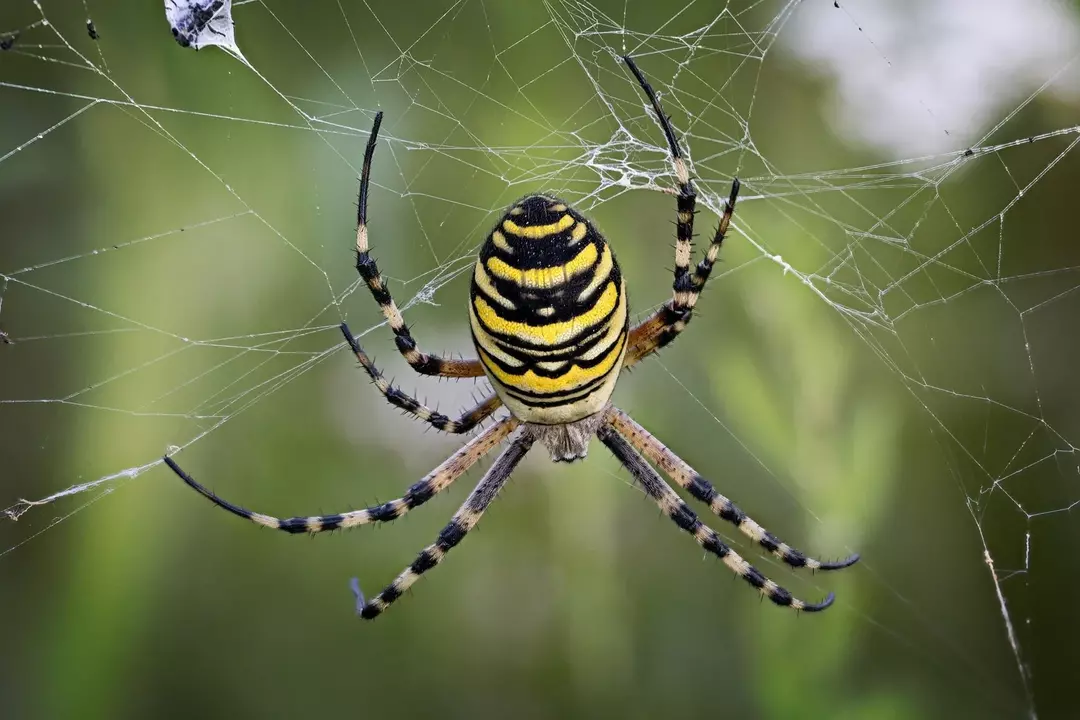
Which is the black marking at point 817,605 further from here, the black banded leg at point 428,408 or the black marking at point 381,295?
the black marking at point 381,295

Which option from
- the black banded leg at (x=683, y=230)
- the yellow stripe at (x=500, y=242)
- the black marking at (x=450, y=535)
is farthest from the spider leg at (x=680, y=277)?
the black marking at (x=450, y=535)

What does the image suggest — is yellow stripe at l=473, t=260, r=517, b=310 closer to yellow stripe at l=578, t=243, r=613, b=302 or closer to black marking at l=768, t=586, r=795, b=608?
yellow stripe at l=578, t=243, r=613, b=302

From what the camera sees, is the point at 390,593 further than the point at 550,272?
Yes

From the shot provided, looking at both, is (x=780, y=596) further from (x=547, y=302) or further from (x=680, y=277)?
(x=547, y=302)

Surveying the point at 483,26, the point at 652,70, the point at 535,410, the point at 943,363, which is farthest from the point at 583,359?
the point at 943,363

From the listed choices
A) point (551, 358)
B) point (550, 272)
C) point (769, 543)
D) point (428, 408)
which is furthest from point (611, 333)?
point (769, 543)

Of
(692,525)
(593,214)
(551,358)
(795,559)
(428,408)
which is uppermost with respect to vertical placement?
(593,214)

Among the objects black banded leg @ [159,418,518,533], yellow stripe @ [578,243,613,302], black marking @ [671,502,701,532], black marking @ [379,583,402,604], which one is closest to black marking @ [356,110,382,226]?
yellow stripe @ [578,243,613,302]

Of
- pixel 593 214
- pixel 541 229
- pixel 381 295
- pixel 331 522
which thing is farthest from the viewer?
pixel 593 214
